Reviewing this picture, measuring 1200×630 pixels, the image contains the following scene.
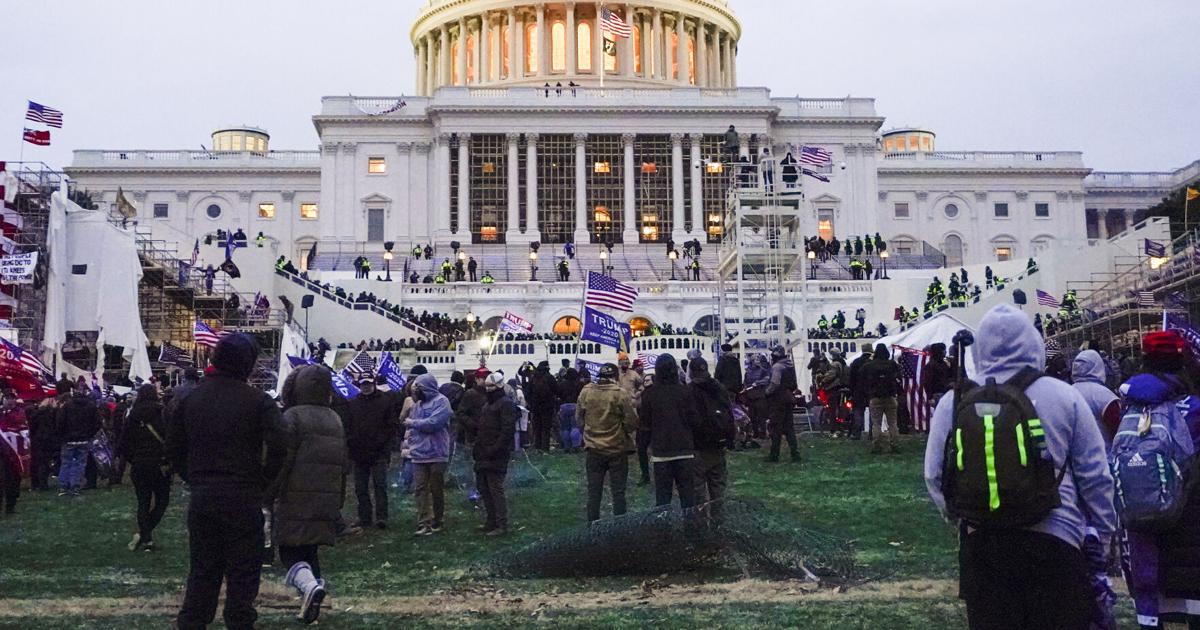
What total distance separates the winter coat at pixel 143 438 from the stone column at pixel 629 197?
58788mm

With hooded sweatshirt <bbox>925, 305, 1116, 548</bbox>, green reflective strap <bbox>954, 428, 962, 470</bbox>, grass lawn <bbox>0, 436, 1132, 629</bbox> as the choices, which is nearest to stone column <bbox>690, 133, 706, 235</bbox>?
grass lawn <bbox>0, 436, 1132, 629</bbox>

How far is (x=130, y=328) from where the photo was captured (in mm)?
39469

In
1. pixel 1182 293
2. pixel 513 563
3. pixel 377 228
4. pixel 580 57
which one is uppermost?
pixel 580 57

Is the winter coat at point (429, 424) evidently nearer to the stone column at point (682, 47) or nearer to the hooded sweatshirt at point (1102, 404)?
the hooded sweatshirt at point (1102, 404)

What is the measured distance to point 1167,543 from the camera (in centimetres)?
768

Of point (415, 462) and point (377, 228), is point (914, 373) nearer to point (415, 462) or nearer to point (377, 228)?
point (415, 462)

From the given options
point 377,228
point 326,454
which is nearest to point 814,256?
point 377,228

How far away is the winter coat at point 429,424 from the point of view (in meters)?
14.7

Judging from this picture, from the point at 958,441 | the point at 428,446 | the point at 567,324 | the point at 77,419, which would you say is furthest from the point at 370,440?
the point at 567,324

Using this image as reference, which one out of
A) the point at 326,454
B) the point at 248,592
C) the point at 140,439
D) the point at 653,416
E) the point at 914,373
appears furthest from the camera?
the point at 914,373

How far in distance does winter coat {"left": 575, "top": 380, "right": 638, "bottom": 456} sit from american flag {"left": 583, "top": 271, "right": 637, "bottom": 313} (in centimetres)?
1778

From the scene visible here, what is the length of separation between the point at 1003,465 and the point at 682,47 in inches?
3583

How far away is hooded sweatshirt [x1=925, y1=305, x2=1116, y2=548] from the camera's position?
19.1 feet

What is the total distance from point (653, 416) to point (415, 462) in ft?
11.0
